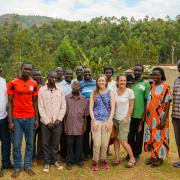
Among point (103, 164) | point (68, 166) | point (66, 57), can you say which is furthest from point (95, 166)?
point (66, 57)

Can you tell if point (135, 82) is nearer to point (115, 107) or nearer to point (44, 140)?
point (115, 107)

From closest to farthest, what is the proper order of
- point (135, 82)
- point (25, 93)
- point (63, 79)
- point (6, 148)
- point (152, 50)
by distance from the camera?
point (25, 93), point (6, 148), point (135, 82), point (63, 79), point (152, 50)

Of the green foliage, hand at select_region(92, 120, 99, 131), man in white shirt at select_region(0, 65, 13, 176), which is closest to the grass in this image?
man in white shirt at select_region(0, 65, 13, 176)

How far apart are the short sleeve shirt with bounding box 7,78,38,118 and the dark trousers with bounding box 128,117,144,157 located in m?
1.96

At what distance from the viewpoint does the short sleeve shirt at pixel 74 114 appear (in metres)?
5.71

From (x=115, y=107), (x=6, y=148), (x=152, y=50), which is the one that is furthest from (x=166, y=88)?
(x=152, y=50)

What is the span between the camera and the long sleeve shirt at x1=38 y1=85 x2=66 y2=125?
216 inches

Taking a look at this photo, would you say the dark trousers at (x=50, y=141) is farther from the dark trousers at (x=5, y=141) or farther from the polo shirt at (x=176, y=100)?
the polo shirt at (x=176, y=100)

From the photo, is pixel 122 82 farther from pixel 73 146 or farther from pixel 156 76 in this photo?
pixel 73 146

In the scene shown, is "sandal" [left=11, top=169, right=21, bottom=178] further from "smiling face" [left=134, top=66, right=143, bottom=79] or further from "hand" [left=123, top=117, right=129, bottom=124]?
"smiling face" [left=134, top=66, right=143, bottom=79]

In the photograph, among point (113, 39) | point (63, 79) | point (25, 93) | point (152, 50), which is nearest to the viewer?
point (25, 93)

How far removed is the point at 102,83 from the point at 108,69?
2.46ft

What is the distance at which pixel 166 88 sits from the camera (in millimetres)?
5684

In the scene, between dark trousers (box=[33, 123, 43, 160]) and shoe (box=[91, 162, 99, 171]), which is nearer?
shoe (box=[91, 162, 99, 171])
